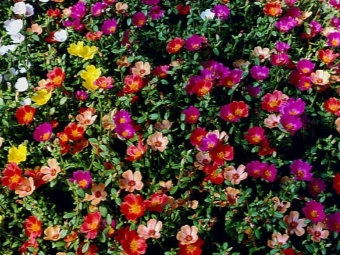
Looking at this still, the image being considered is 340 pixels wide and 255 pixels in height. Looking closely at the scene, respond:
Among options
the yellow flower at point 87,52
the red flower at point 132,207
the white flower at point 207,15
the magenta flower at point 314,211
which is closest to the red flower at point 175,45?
the white flower at point 207,15

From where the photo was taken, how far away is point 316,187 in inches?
86.4

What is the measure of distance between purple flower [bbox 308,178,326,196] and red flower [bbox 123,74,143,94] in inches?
30.7

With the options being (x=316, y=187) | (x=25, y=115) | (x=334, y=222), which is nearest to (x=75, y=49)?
(x=25, y=115)

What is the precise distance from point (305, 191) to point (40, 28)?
1.47 meters

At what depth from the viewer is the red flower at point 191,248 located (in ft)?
6.62

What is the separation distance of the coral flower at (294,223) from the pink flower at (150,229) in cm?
46

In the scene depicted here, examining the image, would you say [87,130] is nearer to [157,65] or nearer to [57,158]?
[57,158]

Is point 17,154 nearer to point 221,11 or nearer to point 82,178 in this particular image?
point 82,178

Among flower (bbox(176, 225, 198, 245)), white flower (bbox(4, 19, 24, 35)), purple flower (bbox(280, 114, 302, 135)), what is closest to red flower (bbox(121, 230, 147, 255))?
flower (bbox(176, 225, 198, 245))

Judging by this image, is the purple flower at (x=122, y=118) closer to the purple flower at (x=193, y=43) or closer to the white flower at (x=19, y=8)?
the purple flower at (x=193, y=43)

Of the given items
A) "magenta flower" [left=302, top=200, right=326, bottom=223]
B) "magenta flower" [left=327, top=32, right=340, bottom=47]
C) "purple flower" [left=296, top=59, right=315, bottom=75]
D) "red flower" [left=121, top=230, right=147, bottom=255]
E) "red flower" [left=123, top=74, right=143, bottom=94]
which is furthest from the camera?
"magenta flower" [left=327, top=32, right=340, bottom=47]

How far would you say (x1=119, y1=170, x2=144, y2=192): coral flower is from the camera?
6.96 feet

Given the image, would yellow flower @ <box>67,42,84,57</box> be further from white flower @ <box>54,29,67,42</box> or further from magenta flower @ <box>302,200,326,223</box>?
magenta flower @ <box>302,200,326,223</box>

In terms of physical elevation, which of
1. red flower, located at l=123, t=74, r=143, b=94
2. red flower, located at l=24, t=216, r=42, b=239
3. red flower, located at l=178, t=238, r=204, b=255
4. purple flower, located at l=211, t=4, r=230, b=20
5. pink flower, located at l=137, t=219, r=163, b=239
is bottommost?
red flower, located at l=24, t=216, r=42, b=239
